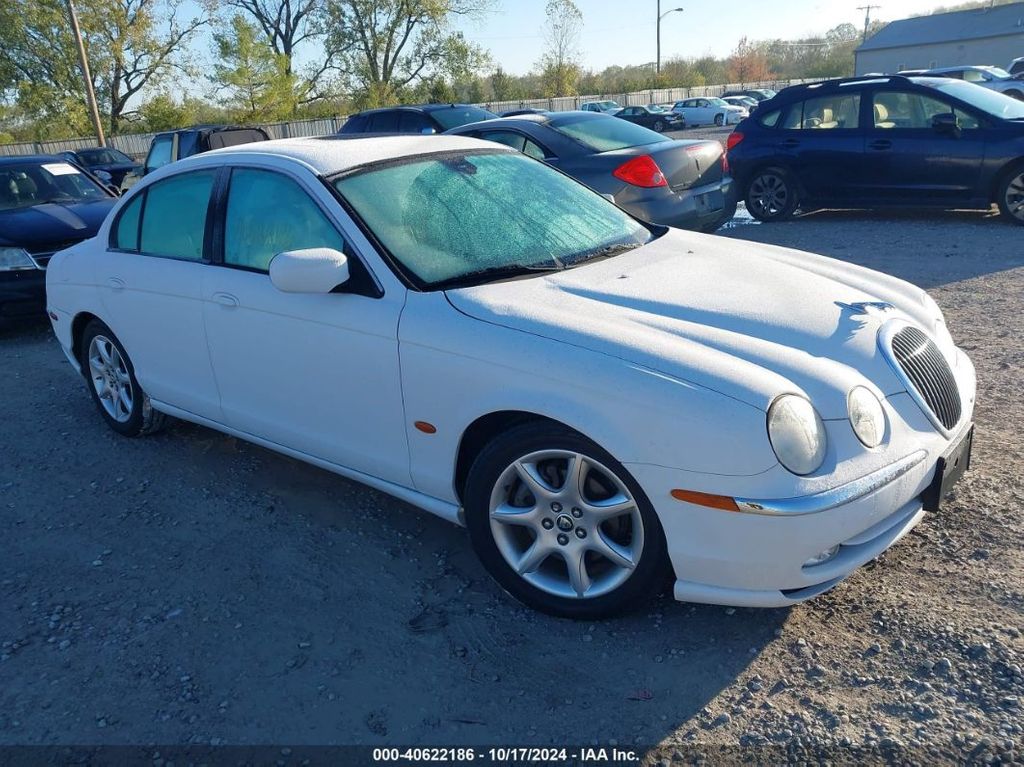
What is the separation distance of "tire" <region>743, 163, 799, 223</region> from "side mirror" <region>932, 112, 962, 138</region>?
5.57 feet

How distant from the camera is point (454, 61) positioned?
174ft

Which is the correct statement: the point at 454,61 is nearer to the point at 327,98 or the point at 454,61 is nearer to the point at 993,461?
the point at 327,98

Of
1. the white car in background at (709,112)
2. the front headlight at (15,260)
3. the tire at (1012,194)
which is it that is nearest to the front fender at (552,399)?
the front headlight at (15,260)

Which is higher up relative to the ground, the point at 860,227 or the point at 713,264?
the point at 713,264

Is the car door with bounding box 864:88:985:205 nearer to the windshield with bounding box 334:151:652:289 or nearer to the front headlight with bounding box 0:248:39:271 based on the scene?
the windshield with bounding box 334:151:652:289

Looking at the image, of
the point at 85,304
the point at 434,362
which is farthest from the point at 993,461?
the point at 85,304

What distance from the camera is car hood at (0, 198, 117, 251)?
24.6 feet

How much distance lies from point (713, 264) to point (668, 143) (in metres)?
5.14

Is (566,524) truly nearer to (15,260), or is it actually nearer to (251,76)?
(15,260)

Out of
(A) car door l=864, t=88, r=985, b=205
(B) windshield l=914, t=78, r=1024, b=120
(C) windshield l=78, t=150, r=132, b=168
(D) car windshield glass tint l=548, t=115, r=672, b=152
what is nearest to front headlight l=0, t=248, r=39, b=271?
(D) car windshield glass tint l=548, t=115, r=672, b=152

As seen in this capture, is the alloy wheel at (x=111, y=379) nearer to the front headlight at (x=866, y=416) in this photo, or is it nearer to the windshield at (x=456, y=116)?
the front headlight at (x=866, y=416)

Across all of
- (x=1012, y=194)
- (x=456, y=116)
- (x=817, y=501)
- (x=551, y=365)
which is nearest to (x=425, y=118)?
(x=456, y=116)

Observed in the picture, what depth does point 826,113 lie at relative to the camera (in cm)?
1012

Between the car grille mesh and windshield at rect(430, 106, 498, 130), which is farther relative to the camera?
windshield at rect(430, 106, 498, 130)
